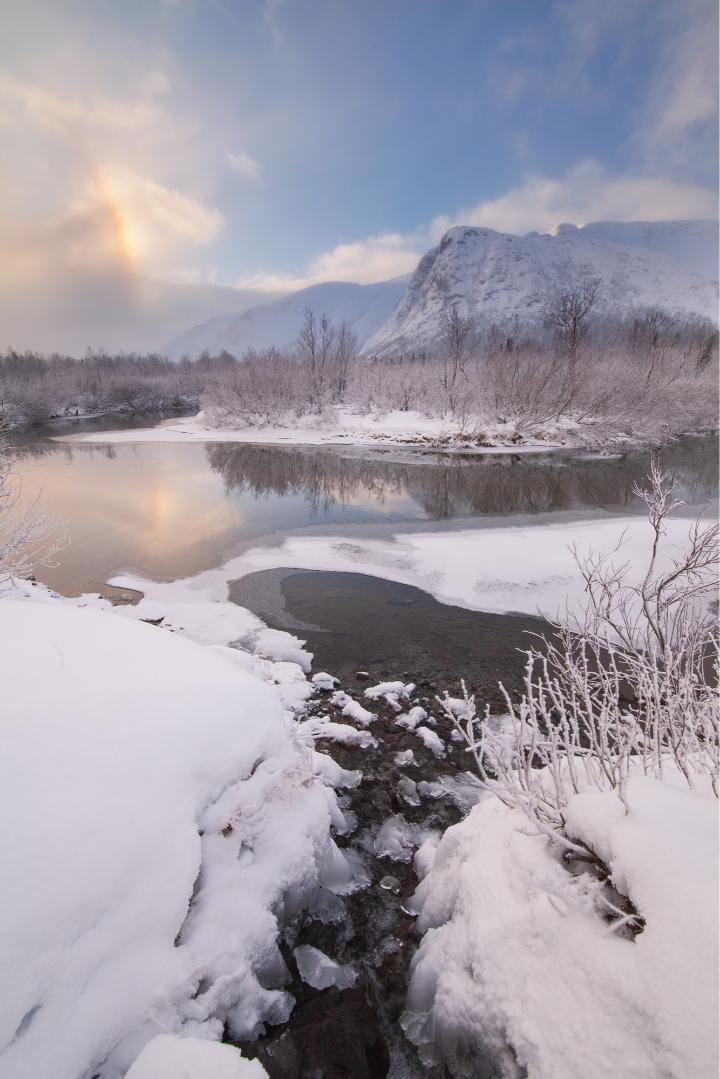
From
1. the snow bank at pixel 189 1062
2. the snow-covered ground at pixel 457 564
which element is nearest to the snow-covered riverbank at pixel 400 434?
the snow-covered ground at pixel 457 564

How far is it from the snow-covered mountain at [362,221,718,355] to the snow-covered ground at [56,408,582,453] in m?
101

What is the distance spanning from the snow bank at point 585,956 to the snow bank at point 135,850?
1.02 m

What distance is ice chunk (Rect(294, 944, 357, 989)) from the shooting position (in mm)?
2795

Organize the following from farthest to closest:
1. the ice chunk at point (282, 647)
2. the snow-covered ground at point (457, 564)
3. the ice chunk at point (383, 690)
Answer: the snow-covered ground at point (457, 564) → the ice chunk at point (282, 647) → the ice chunk at point (383, 690)

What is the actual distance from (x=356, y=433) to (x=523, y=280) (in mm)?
158803

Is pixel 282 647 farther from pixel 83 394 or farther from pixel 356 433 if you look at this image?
pixel 83 394

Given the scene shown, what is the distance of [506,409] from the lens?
104ft

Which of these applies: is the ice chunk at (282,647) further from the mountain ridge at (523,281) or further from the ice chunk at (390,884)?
the mountain ridge at (523,281)

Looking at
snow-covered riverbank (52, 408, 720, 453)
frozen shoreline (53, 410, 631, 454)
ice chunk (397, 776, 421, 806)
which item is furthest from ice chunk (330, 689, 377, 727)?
snow-covered riverbank (52, 408, 720, 453)

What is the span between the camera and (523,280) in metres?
156

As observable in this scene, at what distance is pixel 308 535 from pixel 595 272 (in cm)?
19688

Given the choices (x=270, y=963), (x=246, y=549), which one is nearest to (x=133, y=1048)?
(x=270, y=963)

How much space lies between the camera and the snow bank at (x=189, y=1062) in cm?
183

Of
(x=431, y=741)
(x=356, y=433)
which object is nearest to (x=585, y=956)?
(x=431, y=741)
